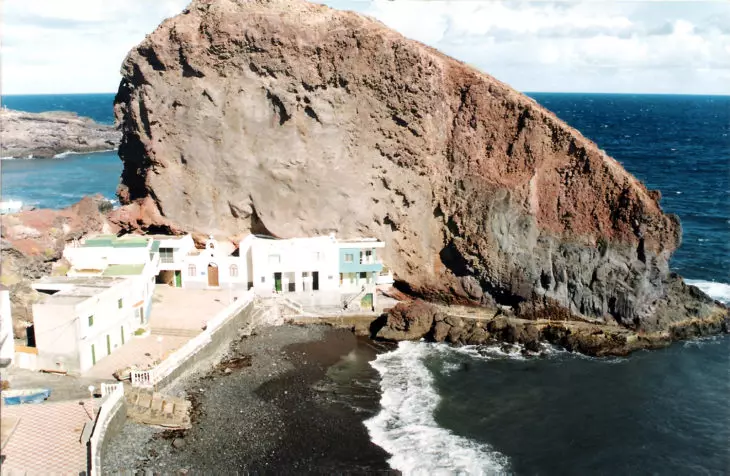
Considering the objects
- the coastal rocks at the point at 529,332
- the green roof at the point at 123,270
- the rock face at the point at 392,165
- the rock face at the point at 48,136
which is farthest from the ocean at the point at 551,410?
the rock face at the point at 48,136

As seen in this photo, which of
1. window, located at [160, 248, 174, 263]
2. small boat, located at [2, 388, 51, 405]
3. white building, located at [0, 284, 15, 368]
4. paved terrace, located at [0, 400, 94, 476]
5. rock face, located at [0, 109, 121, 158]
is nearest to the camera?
paved terrace, located at [0, 400, 94, 476]

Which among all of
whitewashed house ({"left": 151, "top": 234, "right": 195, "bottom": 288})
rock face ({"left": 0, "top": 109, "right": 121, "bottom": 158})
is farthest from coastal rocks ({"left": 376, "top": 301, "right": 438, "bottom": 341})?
rock face ({"left": 0, "top": 109, "right": 121, "bottom": 158})

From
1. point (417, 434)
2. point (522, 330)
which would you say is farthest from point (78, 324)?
point (522, 330)

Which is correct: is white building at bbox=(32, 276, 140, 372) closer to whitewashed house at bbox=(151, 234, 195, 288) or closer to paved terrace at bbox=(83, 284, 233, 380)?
paved terrace at bbox=(83, 284, 233, 380)

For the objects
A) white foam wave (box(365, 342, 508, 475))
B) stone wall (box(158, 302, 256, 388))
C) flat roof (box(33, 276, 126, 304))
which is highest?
flat roof (box(33, 276, 126, 304))

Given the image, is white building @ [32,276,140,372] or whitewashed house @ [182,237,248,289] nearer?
white building @ [32,276,140,372]

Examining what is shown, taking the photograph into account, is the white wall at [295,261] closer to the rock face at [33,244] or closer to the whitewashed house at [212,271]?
the whitewashed house at [212,271]

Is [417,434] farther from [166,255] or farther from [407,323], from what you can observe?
[166,255]
